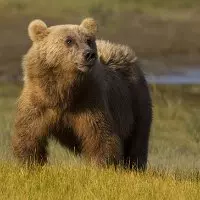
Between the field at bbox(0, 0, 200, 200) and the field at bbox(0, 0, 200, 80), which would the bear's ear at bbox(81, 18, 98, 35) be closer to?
the field at bbox(0, 0, 200, 200)

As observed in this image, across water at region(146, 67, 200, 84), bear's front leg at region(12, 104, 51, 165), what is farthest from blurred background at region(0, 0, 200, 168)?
bear's front leg at region(12, 104, 51, 165)

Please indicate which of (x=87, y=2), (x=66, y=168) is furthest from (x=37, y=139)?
(x=87, y=2)

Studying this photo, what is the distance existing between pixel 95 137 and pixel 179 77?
46.4 feet

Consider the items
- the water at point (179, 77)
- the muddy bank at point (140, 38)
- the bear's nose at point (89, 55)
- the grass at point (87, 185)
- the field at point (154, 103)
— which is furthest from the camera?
the muddy bank at point (140, 38)

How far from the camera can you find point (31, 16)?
27.2 m

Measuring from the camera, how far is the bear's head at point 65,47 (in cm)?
779

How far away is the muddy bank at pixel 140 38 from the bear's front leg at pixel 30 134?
1225 cm

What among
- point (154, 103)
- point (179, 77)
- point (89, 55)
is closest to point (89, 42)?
point (89, 55)

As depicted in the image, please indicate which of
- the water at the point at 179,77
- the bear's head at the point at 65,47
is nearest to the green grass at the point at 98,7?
the water at the point at 179,77

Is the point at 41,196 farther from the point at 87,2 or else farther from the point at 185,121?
the point at 87,2

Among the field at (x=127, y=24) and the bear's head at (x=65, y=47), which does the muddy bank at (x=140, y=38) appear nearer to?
the field at (x=127, y=24)

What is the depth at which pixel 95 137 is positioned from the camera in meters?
8.00

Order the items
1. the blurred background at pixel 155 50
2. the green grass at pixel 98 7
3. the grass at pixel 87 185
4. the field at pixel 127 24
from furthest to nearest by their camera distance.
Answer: the green grass at pixel 98 7
the field at pixel 127 24
the blurred background at pixel 155 50
the grass at pixel 87 185

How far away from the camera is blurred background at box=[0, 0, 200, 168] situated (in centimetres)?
1389
